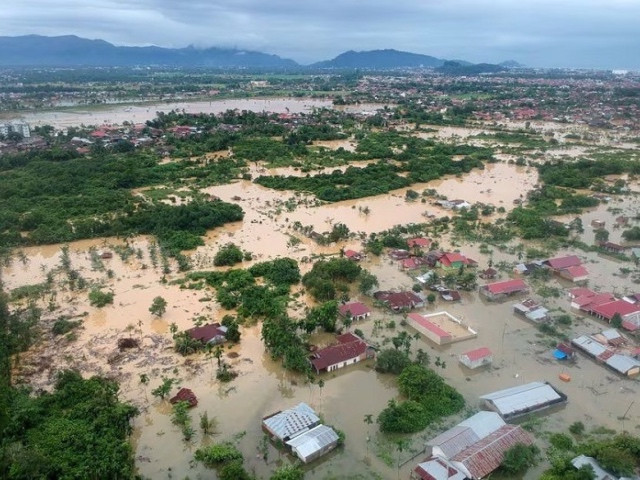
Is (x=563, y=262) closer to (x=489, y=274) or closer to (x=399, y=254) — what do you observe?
(x=489, y=274)

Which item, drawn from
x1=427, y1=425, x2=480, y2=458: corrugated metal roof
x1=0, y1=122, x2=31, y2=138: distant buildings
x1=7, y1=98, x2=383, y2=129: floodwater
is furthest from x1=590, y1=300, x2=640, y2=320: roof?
x1=7, y1=98, x2=383, y2=129: floodwater

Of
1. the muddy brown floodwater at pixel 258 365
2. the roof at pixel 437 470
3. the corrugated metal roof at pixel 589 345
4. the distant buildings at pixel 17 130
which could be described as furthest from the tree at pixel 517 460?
the distant buildings at pixel 17 130

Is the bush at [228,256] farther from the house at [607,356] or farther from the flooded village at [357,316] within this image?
the house at [607,356]

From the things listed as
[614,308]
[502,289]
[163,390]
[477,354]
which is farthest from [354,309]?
[614,308]

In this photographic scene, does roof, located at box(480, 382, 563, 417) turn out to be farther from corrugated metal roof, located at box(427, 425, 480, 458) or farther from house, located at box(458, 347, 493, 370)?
corrugated metal roof, located at box(427, 425, 480, 458)

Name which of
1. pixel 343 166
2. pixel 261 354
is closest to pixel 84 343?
pixel 261 354

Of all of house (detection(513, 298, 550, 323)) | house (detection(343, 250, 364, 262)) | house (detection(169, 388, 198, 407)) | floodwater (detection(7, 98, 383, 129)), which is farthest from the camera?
floodwater (detection(7, 98, 383, 129))

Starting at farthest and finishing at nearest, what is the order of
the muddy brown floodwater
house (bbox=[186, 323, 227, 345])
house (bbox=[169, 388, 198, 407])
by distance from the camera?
house (bbox=[186, 323, 227, 345]) → house (bbox=[169, 388, 198, 407]) → the muddy brown floodwater
